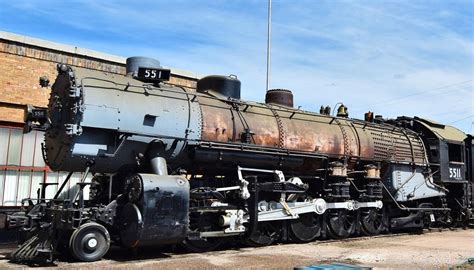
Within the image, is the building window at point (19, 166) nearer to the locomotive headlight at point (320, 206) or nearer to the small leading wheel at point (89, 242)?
the small leading wheel at point (89, 242)

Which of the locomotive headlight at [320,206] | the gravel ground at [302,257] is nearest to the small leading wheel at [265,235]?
the gravel ground at [302,257]

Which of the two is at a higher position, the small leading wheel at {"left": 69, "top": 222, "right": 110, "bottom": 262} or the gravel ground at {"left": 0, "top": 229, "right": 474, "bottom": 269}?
the small leading wheel at {"left": 69, "top": 222, "right": 110, "bottom": 262}

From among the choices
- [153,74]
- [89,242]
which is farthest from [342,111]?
[89,242]

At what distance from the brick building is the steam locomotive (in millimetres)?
4045

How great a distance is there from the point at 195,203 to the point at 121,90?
2684 millimetres

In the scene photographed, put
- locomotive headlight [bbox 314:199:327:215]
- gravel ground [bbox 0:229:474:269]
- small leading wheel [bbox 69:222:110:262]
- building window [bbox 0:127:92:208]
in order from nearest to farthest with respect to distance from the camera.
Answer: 1. small leading wheel [bbox 69:222:110:262]
2. gravel ground [bbox 0:229:474:269]
3. locomotive headlight [bbox 314:199:327:215]
4. building window [bbox 0:127:92:208]

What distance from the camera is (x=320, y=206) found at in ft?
38.4

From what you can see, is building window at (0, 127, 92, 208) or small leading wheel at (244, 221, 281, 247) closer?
small leading wheel at (244, 221, 281, 247)

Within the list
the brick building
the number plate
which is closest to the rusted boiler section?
the number plate

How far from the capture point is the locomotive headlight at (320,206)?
11.6 m

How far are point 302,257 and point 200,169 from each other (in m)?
2.88

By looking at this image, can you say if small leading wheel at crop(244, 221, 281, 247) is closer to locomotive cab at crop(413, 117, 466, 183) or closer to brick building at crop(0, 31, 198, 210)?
brick building at crop(0, 31, 198, 210)

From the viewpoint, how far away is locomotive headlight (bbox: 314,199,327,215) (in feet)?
38.1

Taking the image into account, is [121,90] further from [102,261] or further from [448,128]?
[448,128]
